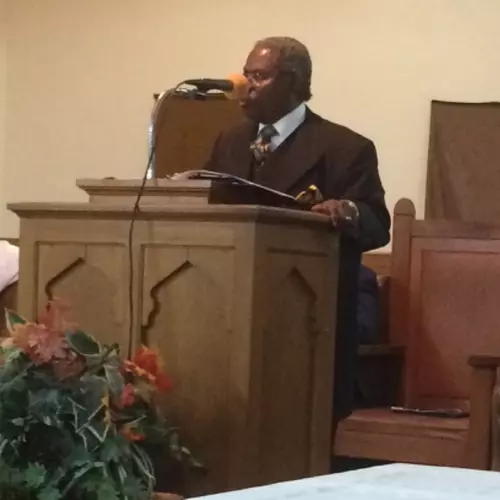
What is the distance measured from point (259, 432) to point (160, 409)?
22 cm

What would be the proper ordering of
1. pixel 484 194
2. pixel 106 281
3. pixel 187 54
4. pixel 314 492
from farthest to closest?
pixel 187 54
pixel 484 194
pixel 106 281
pixel 314 492

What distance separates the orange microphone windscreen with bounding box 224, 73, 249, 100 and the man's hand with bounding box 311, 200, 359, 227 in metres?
0.35

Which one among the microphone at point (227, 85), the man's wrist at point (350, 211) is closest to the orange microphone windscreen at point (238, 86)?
the microphone at point (227, 85)

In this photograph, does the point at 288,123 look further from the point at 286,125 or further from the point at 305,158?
the point at 305,158

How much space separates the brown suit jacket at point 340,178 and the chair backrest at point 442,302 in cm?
84

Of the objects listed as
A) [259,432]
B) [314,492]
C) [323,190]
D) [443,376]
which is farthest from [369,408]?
[314,492]

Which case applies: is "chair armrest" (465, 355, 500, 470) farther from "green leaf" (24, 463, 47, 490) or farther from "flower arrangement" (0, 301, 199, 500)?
"green leaf" (24, 463, 47, 490)

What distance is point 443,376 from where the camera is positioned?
11.7 feet

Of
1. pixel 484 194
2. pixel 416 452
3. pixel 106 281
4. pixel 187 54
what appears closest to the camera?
pixel 106 281

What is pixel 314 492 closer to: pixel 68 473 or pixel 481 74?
pixel 68 473

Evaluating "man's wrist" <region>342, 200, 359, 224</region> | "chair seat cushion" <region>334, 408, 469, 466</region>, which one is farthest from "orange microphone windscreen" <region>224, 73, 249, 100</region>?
"chair seat cushion" <region>334, 408, 469, 466</region>

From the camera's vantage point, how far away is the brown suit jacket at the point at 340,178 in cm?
271

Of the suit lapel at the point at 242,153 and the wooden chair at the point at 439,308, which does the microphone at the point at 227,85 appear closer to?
the suit lapel at the point at 242,153

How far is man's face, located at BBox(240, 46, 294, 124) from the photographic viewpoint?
2729mm
